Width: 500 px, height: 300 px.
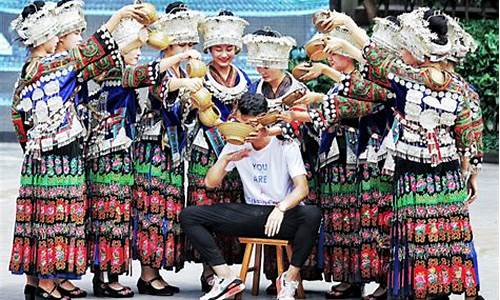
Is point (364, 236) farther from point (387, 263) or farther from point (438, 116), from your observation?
point (438, 116)

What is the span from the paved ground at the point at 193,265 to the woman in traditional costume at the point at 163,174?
25 centimetres

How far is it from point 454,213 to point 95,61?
6.60 ft

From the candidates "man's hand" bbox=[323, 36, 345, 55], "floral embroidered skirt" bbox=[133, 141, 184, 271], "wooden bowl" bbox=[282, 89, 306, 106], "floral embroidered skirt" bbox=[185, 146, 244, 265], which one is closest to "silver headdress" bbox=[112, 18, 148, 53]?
"floral embroidered skirt" bbox=[133, 141, 184, 271]

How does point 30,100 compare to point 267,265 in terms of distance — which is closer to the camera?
point 30,100

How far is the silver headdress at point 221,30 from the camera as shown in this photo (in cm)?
757

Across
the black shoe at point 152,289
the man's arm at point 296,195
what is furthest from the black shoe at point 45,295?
the man's arm at point 296,195

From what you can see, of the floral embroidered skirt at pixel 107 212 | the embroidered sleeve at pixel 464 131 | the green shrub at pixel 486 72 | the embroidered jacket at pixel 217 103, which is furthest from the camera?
the green shrub at pixel 486 72

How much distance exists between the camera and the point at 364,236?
7477 mm

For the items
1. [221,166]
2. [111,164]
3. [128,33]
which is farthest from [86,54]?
[221,166]

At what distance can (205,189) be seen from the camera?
25.1ft

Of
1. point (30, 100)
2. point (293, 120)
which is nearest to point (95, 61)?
point (30, 100)

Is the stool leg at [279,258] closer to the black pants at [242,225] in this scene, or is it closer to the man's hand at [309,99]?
the black pants at [242,225]

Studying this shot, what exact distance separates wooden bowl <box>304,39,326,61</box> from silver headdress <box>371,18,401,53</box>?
336 mm

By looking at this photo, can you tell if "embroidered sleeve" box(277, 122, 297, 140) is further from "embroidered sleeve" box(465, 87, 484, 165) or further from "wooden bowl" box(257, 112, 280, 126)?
"embroidered sleeve" box(465, 87, 484, 165)
